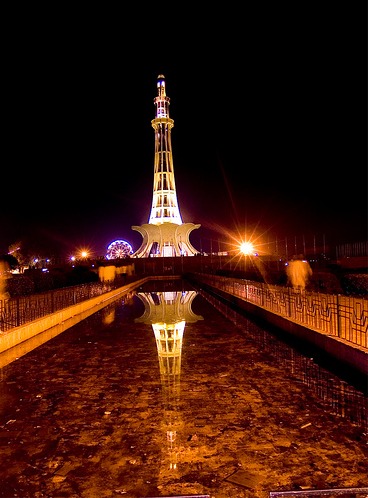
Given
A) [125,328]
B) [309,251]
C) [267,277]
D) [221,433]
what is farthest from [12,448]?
[309,251]

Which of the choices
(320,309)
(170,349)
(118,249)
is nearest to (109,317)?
(170,349)

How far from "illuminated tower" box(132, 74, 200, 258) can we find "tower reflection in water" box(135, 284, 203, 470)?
41389 mm

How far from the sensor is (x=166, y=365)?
7.07 metres

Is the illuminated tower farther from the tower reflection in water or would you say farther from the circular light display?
the tower reflection in water

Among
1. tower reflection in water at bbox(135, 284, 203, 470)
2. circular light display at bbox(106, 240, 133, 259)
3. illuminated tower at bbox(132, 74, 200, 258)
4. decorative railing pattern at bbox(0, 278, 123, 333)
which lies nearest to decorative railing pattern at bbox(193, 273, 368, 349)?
tower reflection in water at bbox(135, 284, 203, 470)

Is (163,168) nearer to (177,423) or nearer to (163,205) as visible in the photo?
(163,205)

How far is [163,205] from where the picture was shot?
60.1m

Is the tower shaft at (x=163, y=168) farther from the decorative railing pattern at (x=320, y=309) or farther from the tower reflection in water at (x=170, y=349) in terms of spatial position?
the decorative railing pattern at (x=320, y=309)

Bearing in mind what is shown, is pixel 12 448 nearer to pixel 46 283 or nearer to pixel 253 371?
pixel 253 371

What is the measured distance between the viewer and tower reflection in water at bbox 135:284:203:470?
4.27 metres

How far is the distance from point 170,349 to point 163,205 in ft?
172

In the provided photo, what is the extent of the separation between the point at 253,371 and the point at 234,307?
8779 mm

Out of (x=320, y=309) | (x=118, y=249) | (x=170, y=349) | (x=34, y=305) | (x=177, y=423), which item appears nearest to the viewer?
(x=177, y=423)

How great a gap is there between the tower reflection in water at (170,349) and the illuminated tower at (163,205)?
41.4 metres
